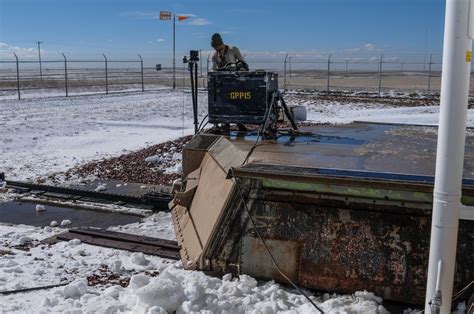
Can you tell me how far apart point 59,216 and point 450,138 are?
5785 mm

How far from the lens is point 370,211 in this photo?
4.54m

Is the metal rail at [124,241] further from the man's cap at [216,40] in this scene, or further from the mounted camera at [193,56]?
the man's cap at [216,40]

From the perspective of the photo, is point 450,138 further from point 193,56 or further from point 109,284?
point 193,56

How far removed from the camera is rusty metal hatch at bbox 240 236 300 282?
15.7 feet

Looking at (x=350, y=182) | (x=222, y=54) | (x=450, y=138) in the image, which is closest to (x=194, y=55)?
(x=222, y=54)

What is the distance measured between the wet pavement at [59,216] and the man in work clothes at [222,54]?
2587 mm

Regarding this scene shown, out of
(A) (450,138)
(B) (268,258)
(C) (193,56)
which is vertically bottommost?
(B) (268,258)

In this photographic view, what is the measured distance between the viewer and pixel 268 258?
4875 millimetres

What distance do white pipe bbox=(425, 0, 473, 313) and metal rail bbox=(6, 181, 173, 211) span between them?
15.9 feet

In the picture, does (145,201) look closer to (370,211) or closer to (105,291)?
(105,291)

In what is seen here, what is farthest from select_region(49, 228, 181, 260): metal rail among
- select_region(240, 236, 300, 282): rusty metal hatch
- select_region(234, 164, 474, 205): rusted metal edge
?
select_region(234, 164, 474, 205): rusted metal edge

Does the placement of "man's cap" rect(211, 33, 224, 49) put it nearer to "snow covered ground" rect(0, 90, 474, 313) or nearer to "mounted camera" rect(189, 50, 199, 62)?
"mounted camera" rect(189, 50, 199, 62)

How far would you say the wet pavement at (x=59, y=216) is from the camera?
7441 mm

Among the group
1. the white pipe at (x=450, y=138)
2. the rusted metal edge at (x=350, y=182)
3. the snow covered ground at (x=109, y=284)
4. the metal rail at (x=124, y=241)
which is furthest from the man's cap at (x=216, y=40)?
the white pipe at (x=450, y=138)
